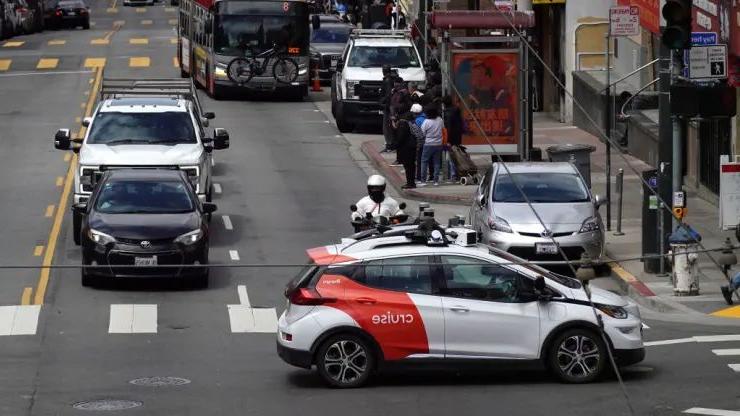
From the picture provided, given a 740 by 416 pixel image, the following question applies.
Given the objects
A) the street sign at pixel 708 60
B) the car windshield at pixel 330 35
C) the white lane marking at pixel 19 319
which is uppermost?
the street sign at pixel 708 60

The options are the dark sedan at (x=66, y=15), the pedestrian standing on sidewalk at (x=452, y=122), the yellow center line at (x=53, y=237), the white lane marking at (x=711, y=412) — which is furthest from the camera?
the dark sedan at (x=66, y=15)

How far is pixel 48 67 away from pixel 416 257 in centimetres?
4269

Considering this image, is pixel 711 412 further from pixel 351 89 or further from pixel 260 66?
pixel 260 66

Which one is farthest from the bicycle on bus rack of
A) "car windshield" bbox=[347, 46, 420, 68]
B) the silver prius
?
the silver prius

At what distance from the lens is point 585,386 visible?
16.7 metres

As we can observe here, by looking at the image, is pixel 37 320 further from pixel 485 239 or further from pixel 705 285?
pixel 705 285

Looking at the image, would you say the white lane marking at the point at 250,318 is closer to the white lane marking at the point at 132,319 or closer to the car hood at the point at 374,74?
the white lane marking at the point at 132,319

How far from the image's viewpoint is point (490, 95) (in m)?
32.9

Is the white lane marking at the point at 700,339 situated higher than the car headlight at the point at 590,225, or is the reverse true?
the car headlight at the point at 590,225

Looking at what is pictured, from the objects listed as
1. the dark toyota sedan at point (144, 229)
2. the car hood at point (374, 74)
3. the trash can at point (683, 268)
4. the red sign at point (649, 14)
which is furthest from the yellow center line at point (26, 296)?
the car hood at point (374, 74)

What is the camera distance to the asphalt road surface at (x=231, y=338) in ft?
52.9

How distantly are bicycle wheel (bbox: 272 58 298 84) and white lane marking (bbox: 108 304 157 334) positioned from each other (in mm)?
25016

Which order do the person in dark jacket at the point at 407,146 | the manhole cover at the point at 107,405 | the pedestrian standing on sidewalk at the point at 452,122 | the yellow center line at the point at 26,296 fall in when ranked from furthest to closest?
the pedestrian standing on sidewalk at the point at 452,122, the person in dark jacket at the point at 407,146, the yellow center line at the point at 26,296, the manhole cover at the point at 107,405

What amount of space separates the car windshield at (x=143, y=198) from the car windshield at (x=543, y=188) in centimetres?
474
